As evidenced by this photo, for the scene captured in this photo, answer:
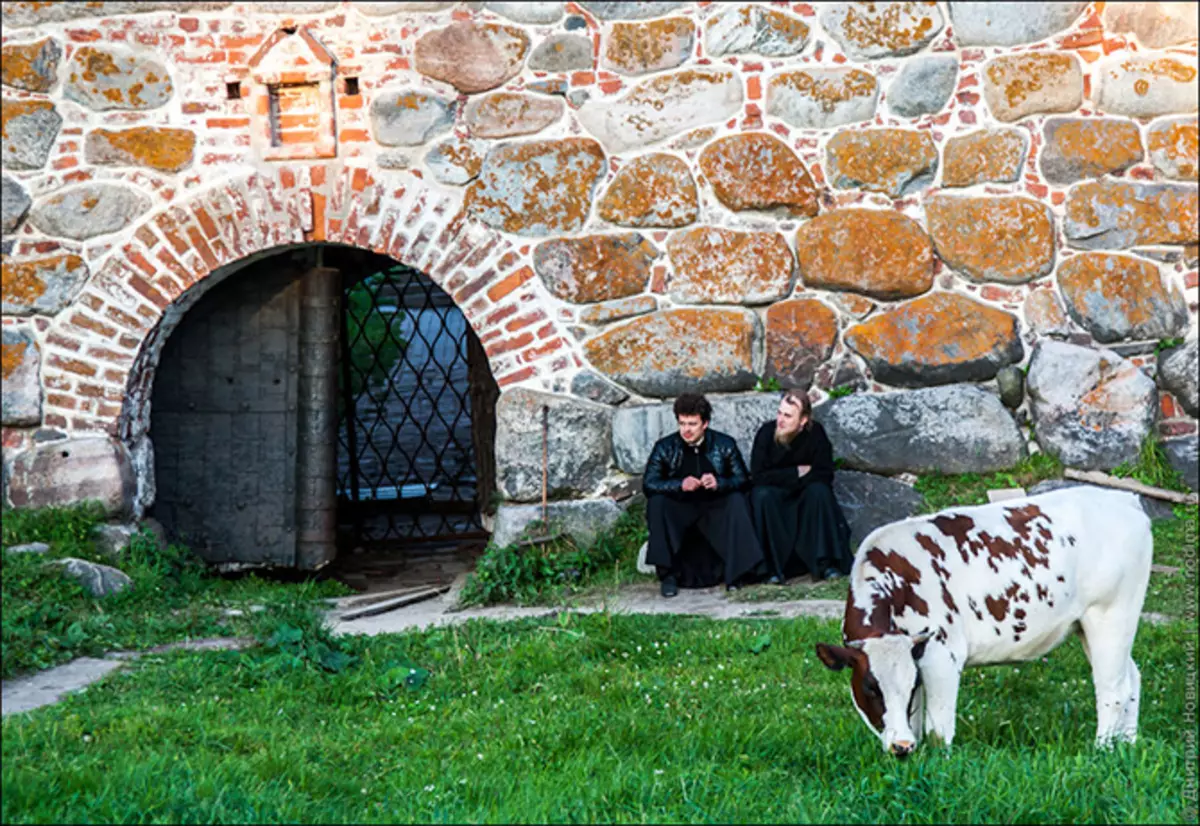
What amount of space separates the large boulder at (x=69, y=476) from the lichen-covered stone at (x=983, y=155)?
479cm

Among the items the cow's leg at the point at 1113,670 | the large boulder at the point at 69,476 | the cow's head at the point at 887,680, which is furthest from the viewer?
the large boulder at the point at 69,476

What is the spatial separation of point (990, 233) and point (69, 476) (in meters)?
5.14

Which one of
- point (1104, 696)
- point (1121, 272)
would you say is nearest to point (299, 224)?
point (1121, 272)

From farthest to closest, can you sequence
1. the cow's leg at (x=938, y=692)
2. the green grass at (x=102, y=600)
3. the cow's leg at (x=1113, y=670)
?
the green grass at (x=102, y=600) < the cow's leg at (x=1113, y=670) < the cow's leg at (x=938, y=692)

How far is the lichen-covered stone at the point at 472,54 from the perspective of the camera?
25.9 ft

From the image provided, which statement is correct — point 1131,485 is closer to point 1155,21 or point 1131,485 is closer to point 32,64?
point 1155,21

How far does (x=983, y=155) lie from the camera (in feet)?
26.2

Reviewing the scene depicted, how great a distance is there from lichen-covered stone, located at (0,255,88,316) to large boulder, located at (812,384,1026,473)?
4.15 meters

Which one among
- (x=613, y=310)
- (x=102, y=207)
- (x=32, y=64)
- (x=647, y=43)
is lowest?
(x=613, y=310)

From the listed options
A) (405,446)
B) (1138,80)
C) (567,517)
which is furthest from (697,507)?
(405,446)

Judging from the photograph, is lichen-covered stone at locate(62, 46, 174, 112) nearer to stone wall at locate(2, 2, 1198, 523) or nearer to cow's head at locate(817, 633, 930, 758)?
stone wall at locate(2, 2, 1198, 523)

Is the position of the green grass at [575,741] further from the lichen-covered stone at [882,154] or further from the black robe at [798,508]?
the lichen-covered stone at [882,154]

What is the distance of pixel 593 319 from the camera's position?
7.99 metres

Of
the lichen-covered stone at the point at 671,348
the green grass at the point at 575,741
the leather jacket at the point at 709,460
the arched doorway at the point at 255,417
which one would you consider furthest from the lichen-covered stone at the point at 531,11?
the green grass at the point at 575,741
